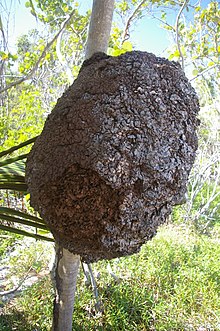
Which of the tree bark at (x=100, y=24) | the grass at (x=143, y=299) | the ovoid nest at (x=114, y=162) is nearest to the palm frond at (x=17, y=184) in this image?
the ovoid nest at (x=114, y=162)

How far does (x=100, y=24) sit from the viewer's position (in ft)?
3.17

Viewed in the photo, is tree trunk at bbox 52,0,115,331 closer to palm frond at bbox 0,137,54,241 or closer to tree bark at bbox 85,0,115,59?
tree bark at bbox 85,0,115,59

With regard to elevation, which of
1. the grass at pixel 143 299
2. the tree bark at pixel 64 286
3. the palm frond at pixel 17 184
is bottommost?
the grass at pixel 143 299

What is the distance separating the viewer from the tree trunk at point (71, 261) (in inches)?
38.0

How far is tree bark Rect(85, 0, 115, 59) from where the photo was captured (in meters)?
0.96

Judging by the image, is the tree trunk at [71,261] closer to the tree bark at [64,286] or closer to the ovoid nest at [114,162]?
the tree bark at [64,286]

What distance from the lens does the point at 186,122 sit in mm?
653

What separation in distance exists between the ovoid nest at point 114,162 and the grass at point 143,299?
1532mm

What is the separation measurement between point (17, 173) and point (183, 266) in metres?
2.12

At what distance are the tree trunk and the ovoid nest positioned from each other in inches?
14.0

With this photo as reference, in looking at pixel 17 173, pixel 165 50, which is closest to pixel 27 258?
pixel 17 173

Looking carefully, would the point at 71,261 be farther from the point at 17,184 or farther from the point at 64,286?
the point at 17,184

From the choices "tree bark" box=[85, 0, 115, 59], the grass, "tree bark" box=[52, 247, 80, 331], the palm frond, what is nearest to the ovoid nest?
the palm frond

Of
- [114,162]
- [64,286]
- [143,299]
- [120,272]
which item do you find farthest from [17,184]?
[120,272]
